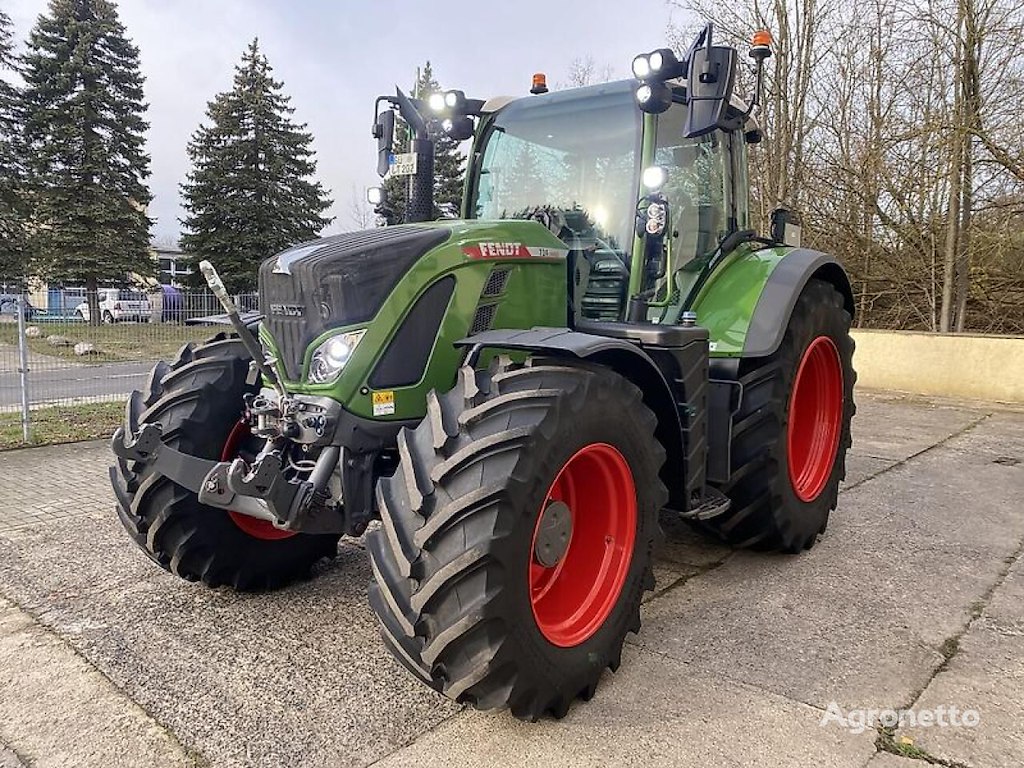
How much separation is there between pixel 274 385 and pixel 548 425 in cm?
118

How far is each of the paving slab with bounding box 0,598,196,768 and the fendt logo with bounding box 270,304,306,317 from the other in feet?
4.79

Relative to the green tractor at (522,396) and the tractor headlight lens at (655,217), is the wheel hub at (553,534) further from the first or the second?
the tractor headlight lens at (655,217)

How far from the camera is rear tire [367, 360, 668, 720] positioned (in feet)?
7.27

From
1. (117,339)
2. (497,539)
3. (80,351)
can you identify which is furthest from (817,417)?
(80,351)

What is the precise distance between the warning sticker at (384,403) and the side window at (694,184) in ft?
6.03

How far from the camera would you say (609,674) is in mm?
2838

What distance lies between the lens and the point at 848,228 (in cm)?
1437

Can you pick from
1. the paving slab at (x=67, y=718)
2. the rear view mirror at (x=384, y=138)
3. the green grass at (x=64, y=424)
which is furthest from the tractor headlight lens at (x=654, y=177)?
the green grass at (x=64, y=424)

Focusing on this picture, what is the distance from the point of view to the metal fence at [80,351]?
737cm

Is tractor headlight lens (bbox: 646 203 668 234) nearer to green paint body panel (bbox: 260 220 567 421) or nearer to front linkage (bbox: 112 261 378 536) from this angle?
green paint body panel (bbox: 260 220 567 421)

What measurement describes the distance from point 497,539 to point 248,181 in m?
25.7

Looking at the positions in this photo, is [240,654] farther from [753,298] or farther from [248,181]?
[248,181]

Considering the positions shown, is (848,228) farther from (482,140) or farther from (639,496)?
(639,496)

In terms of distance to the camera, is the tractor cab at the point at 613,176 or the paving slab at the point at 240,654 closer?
the paving slab at the point at 240,654
